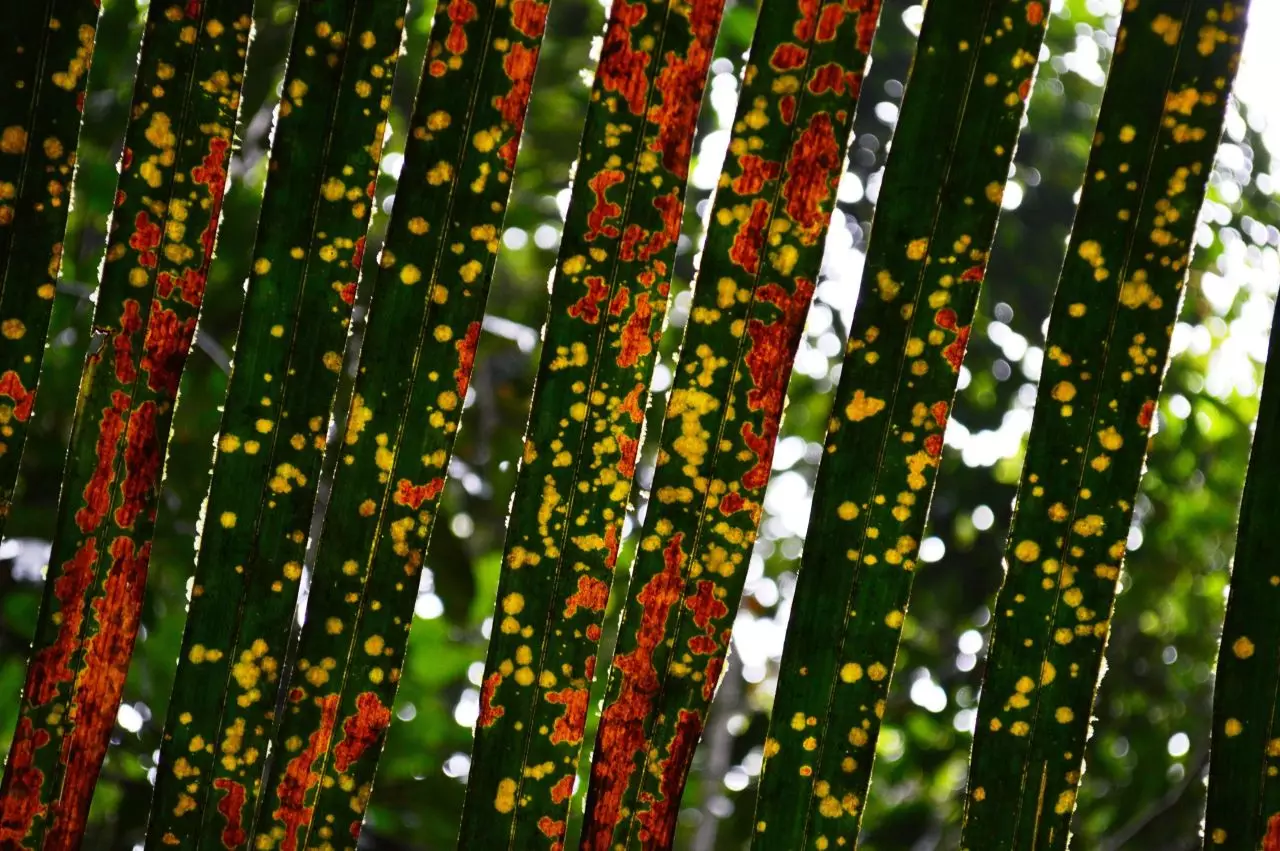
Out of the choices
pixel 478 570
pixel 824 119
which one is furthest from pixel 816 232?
pixel 478 570

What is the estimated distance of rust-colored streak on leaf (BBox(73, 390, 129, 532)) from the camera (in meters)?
1.12

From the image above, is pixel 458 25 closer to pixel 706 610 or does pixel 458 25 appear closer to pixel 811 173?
pixel 811 173

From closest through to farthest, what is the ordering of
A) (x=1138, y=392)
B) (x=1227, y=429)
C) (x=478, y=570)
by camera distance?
(x=1138, y=392), (x=478, y=570), (x=1227, y=429)

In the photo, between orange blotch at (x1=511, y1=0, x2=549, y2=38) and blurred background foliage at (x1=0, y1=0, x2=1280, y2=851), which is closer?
orange blotch at (x1=511, y1=0, x2=549, y2=38)

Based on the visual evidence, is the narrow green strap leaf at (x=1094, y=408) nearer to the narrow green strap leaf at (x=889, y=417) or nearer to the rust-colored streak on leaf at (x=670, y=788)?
the narrow green strap leaf at (x=889, y=417)

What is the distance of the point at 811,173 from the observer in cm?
110

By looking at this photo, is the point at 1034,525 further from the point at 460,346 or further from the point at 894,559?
the point at 460,346

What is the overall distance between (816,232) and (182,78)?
2.45ft

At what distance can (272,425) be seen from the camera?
1.12m

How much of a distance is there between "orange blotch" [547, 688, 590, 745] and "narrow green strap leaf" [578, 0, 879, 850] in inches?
1.2

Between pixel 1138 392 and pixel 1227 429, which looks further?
pixel 1227 429

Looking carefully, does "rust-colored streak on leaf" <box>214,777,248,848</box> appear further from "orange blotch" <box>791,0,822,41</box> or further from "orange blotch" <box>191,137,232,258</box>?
"orange blotch" <box>791,0,822,41</box>

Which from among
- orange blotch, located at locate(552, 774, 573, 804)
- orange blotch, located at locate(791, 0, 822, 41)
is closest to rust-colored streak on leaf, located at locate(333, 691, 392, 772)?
orange blotch, located at locate(552, 774, 573, 804)

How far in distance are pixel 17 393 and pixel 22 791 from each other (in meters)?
0.46
